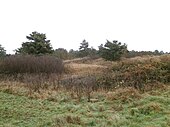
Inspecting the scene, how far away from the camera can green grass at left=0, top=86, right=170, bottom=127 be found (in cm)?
957

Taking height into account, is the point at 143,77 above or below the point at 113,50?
below

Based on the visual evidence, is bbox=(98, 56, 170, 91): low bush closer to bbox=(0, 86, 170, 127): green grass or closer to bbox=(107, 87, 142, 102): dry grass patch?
bbox=(107, 87, 142, 102): dry grass patch

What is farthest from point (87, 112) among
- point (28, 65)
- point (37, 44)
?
point (37, 44)

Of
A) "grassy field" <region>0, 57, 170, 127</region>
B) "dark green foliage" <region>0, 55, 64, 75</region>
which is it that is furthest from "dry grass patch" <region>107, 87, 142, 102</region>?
"dark green foliage" <region>0, 55, 64, 75</region>

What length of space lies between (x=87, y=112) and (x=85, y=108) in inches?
26.0

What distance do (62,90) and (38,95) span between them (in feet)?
6.05

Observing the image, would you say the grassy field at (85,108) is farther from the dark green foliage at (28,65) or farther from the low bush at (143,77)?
the dark green foliage at (28,65)

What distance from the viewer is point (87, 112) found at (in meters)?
11.0

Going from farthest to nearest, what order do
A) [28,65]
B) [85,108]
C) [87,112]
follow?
1. [28,65]
2. [85,108]
3. [87,112]

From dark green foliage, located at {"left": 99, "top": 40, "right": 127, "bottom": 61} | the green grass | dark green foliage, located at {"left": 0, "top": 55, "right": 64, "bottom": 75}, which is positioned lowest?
the green grass

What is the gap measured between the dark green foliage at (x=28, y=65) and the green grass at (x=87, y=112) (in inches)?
539

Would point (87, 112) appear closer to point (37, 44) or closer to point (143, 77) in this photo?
point (143, 77)

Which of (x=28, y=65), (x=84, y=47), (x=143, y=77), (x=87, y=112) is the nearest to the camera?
(x=87, y=112)

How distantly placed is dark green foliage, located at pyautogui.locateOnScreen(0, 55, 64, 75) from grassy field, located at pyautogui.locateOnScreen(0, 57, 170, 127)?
38.0 ft
